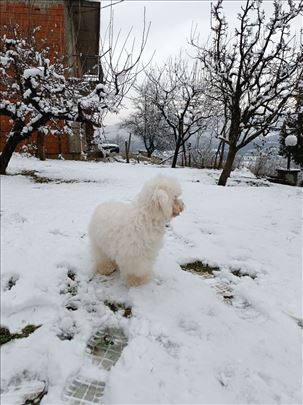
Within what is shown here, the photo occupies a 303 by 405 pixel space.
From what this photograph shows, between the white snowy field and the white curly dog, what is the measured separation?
1.09ft

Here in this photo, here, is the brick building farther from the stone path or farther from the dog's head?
the stone path

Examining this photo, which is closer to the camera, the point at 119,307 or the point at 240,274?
the point at 119,307

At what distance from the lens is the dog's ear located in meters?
3.06

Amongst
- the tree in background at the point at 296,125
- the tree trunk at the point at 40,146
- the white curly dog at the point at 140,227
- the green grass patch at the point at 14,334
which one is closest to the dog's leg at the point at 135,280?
the white curly dog at the point at 140,227

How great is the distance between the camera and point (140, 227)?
10.5 ft

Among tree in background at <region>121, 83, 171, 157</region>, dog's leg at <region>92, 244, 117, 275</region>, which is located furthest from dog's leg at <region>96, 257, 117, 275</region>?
tree in background at <region>121, 83, 171, 157</region>

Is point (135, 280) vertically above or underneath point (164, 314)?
above

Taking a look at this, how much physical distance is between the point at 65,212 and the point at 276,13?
32.9 ft

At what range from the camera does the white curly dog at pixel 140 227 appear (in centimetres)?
316

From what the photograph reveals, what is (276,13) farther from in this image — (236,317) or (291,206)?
(236,317)

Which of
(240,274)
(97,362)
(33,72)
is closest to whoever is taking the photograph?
(97,362)

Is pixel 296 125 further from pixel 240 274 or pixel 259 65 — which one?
pixel 240 274

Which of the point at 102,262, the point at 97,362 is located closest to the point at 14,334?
the point at 97,362

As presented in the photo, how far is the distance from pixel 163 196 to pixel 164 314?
1.22m
